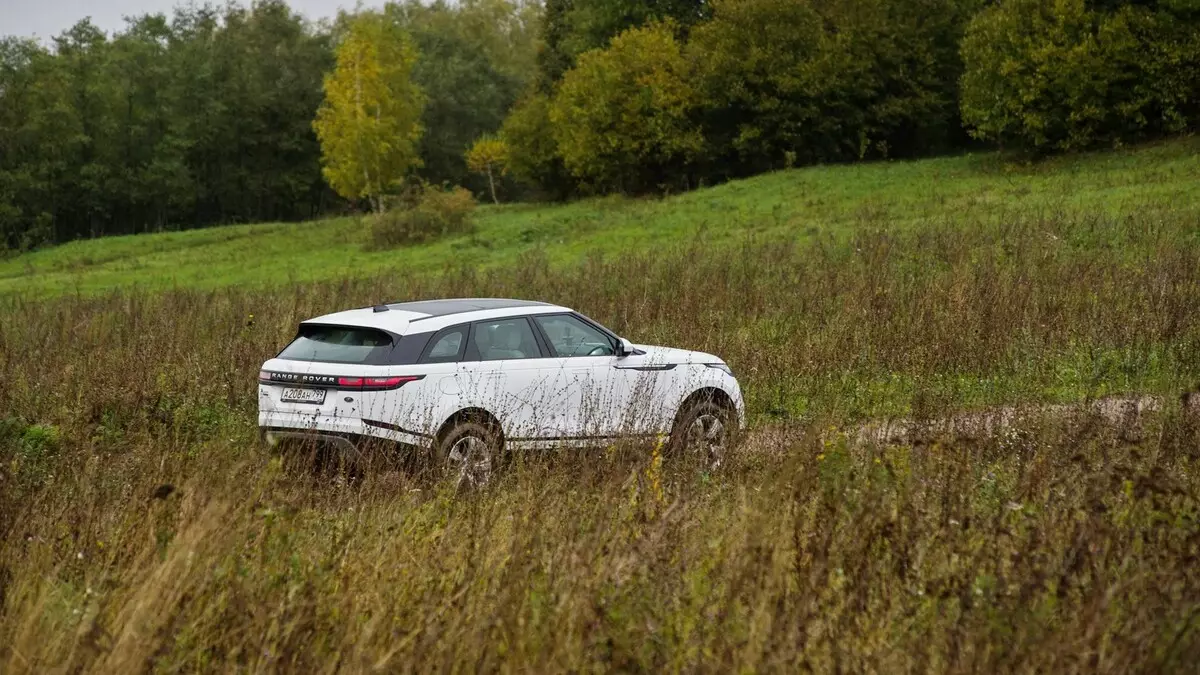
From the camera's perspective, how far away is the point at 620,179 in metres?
57.1

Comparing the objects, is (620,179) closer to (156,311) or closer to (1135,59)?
(1135,59)

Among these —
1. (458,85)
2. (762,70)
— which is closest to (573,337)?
(762,70)

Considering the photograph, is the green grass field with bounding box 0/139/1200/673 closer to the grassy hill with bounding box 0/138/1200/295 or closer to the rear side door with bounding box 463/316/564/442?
the rear side door with bounding box 463/316/564/442

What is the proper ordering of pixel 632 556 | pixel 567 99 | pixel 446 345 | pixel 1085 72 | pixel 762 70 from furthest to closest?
pixel 567 99
pixel 762 70
pixel 1085 72
pixel 446 345
pixel 632 556

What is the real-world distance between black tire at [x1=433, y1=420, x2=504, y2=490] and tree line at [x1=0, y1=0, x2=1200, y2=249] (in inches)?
1395

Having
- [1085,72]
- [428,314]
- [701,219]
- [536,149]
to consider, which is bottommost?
[701,219]

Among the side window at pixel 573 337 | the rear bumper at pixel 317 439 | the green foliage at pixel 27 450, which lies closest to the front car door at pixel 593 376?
the side window at pixel 573 337

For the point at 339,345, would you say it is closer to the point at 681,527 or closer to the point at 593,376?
the point at 593,376

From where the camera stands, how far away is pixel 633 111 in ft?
182

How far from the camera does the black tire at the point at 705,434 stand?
8734 millimetres

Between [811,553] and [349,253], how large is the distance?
39.5 meters

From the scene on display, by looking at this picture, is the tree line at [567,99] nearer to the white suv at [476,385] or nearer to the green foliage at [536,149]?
the green foliage at [536,149]

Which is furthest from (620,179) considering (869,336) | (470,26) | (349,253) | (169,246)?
(470,26)

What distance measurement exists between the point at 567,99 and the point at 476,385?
5020 centimetres
